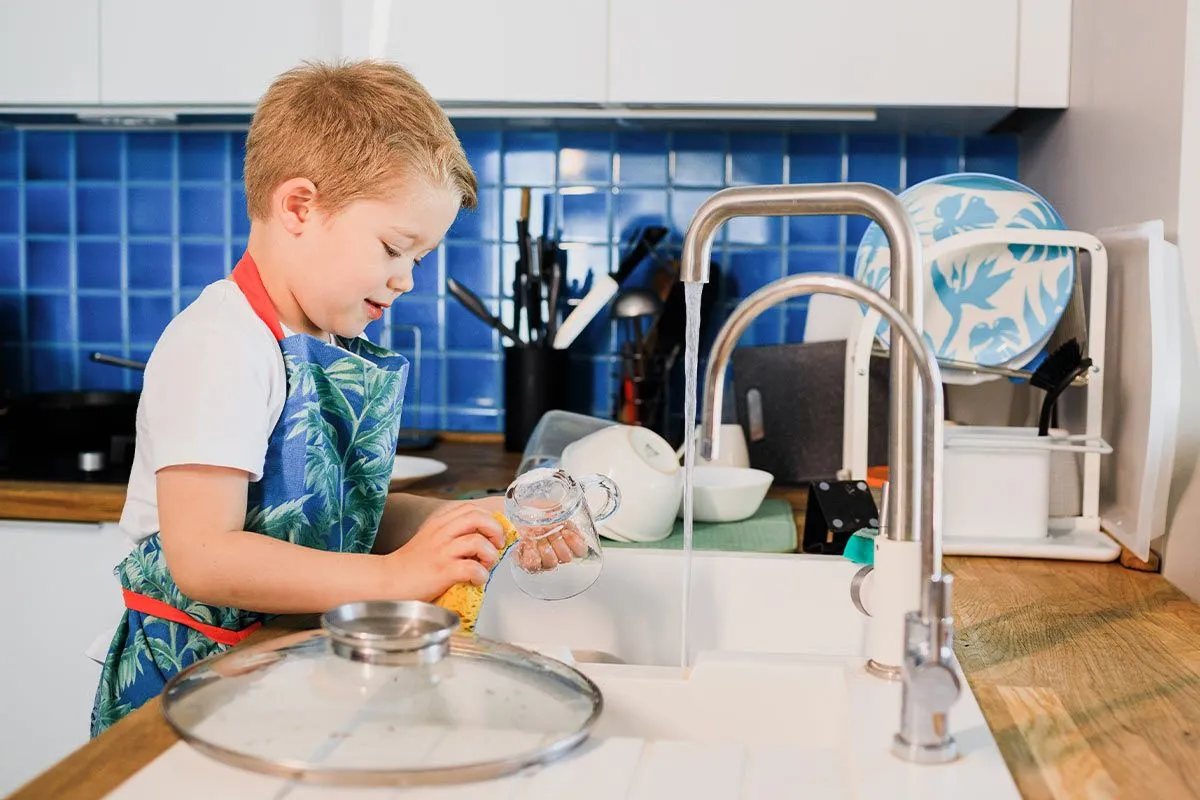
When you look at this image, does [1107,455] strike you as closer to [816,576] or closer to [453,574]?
[816,576]

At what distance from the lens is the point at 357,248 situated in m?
1.12

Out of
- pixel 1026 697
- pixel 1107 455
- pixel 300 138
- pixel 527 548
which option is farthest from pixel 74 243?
pixel 1026 697

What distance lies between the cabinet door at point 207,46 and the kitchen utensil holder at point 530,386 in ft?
1.93

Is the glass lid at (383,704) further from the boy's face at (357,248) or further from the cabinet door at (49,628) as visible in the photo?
the cabinet door at (49,628)

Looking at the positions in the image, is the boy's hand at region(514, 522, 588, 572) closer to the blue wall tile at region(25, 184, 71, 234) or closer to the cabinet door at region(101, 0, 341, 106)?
the cabinet door at region(101, 0, 341, 106)

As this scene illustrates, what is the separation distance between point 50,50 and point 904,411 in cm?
174

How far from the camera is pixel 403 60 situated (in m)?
1.96

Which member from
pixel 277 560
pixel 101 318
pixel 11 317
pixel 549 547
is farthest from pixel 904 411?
pixel 11 317

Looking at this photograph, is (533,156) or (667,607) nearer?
(667,607)

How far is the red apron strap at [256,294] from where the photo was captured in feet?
3.62

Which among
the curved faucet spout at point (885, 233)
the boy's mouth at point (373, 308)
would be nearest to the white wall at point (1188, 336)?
the curved faucet spout at point (885, 233)

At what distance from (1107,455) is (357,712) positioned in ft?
3.91

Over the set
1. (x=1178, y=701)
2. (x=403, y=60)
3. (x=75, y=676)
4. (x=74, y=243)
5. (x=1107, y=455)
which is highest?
(x=403, y=60)

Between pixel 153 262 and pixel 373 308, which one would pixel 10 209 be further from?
pixel 373 308
